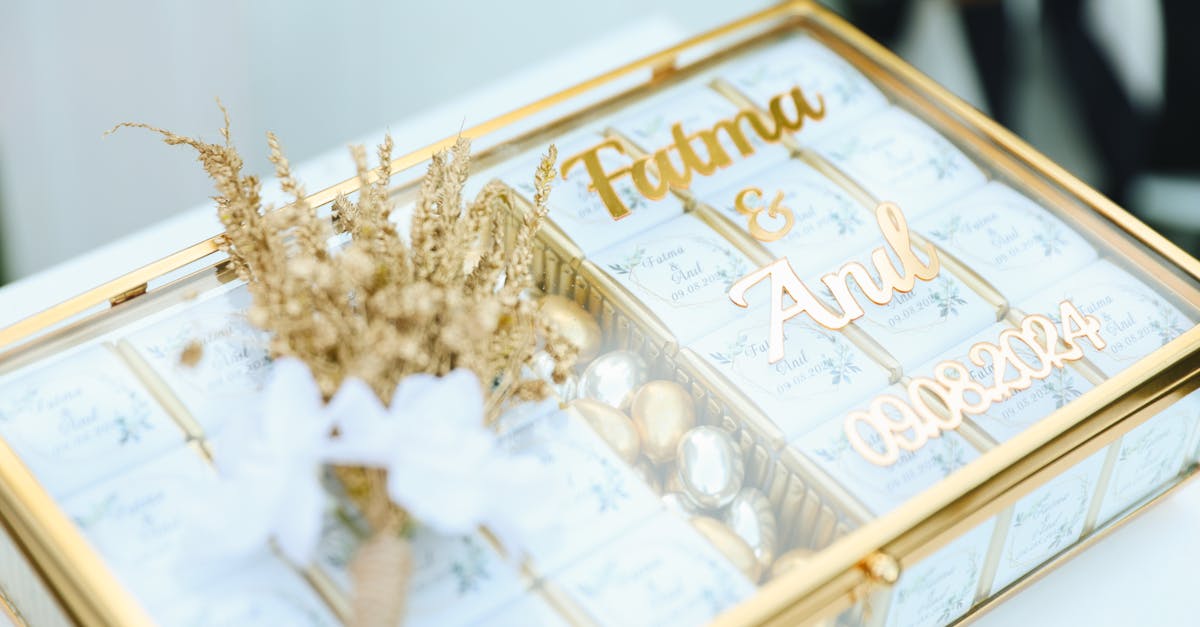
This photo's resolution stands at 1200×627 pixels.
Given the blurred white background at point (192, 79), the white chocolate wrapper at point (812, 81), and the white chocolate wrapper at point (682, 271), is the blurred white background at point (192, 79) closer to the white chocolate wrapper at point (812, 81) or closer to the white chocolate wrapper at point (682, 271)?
the white chocolate wrapper at point (812, 81)

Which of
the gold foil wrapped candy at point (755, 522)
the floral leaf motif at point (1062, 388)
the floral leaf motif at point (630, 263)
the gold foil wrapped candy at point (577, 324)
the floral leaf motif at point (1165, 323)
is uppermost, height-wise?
the floral leaf motif at point (630, 263)

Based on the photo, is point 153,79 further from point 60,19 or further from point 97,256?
point 97,256

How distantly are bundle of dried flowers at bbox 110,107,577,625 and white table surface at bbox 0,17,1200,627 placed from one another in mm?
307

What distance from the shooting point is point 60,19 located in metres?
1.61

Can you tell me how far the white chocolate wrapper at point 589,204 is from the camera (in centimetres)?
100

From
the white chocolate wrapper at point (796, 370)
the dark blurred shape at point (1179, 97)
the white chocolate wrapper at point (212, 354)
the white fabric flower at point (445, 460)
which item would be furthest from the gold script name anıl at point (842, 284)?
the dark blurred shape at point (1179, 97)

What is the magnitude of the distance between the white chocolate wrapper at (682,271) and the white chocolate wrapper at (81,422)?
35 cm

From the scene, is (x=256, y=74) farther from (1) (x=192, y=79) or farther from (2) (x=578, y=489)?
→ (2) (x=578, y=489)

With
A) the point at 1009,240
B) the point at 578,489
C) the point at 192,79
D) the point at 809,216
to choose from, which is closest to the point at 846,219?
the point at 809,216

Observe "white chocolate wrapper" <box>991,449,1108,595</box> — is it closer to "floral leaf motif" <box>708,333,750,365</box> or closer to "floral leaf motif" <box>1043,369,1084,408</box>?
"floral leaf motif" <box>1043,369,1084,408</box>

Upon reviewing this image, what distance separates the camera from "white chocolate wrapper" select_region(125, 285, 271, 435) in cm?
86

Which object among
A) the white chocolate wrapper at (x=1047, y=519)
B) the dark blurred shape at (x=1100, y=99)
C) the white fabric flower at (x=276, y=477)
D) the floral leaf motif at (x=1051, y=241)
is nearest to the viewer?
the white fabric flower at (x=276, y=477)

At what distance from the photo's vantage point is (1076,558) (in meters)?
1.04

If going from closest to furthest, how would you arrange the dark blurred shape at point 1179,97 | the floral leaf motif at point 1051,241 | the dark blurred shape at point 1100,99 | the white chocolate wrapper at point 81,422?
the white chocolate wrapper at point 81,422
the floral leaf motif at point 1051,241
the dark blurred shape at point 1179,97
the dark blurred shape at point 1100,99
